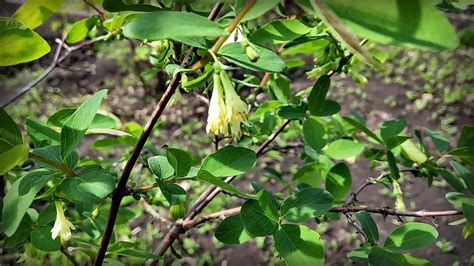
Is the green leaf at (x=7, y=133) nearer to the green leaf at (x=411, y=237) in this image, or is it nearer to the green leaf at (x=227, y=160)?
the green leaf at (x=227, y=160)

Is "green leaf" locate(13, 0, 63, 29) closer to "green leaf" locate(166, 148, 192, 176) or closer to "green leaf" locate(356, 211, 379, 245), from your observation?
"green leaf" locate(166, 148, 192, 176)

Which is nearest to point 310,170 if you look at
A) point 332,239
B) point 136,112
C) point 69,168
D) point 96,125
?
point 96,125

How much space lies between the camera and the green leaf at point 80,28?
0.91m

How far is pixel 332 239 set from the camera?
1756 millimetres

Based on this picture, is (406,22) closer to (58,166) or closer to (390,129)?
(58,166)

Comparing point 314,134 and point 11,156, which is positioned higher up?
point 11,156

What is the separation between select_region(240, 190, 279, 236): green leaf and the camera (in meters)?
0.60

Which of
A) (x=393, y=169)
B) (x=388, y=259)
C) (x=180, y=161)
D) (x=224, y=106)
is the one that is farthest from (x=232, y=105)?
(x=393, y=169)

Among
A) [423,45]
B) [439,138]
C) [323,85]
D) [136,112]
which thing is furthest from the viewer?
[136,112]

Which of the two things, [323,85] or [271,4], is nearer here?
[271,4]

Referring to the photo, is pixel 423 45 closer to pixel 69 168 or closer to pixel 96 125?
pixel 69 168

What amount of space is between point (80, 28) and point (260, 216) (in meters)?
0.55

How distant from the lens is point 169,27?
14.5 inches

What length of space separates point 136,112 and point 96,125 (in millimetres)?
1576
